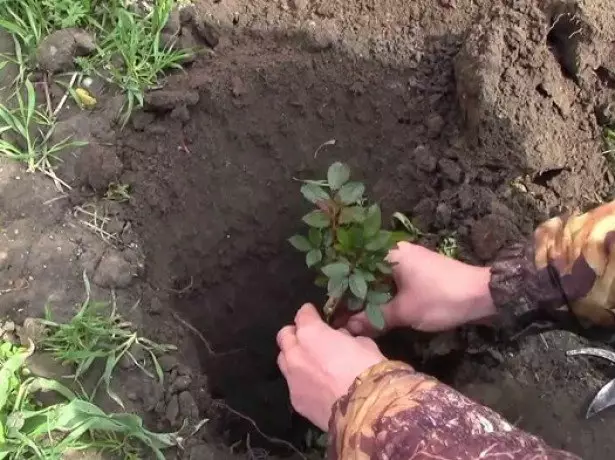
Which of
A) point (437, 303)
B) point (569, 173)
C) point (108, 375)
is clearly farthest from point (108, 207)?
point (569, 173)

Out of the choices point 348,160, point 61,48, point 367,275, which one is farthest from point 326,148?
point 61,48

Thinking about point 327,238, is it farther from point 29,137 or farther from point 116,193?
point 29,137

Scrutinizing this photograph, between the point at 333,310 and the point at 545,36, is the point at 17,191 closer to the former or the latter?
the point at 333,310

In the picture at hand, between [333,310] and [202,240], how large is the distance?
417mm

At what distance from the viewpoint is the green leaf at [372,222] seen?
1.61 m

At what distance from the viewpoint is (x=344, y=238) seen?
1650mm

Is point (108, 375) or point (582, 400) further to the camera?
point (582, 400)

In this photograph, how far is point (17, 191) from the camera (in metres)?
1.93

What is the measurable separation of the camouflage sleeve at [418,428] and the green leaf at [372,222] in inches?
12.8

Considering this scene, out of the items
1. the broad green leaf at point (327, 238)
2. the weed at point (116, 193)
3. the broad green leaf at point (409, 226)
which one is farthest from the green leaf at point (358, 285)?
the weed at point (116, 193)

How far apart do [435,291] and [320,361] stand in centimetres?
31

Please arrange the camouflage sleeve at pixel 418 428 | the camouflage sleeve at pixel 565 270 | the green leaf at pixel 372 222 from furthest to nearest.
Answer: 1. the green leaf at pixel 372 222
2. the camouflage sleeve at pixel 565 270
3. the camouflage sleeve at pixel 418 428

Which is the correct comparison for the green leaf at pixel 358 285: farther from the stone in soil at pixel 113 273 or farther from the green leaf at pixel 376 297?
the stone in soil at pixel 113 273

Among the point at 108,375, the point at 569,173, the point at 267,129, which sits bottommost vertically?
the point at 108,375
